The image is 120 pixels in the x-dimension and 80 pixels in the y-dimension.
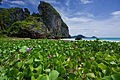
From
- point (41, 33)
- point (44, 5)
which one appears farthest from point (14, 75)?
point (44, 5)

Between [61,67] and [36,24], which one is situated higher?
[36,24]

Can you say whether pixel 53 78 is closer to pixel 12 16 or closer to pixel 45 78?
pixel 45 78

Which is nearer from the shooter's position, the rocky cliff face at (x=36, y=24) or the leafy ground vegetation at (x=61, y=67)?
the leafy ground vegetation at (x=61, y=67)

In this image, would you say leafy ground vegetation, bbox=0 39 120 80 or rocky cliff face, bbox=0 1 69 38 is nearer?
leafy ground vegetation, bbox=0 39 120 80

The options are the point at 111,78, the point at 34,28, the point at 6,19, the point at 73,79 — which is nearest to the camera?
the point at 111,78

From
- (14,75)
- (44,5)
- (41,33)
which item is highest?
(44,5)

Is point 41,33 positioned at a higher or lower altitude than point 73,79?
higher

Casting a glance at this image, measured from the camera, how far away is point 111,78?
1.80ft

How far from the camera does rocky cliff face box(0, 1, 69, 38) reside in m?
20.1

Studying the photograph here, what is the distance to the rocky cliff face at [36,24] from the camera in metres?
20.1

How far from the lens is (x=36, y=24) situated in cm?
2170

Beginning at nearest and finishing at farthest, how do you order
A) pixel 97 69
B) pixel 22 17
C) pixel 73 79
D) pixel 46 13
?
1. pixel 73 79
2. pixel 97 69
3. pixel 46 13
4. pixel 22 17

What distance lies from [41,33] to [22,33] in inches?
212

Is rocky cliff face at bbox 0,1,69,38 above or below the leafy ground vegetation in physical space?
above
